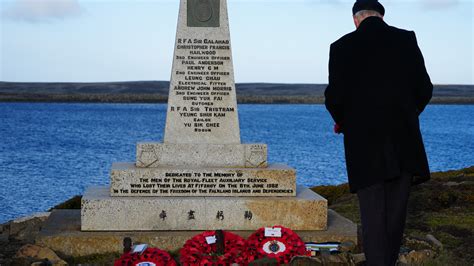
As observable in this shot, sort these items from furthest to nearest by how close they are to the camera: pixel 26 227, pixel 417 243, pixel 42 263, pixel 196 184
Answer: pixel 26 227 < pixel 196 184 < pixel 417 243 < pixel 42 263

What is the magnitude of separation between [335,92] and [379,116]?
38cm

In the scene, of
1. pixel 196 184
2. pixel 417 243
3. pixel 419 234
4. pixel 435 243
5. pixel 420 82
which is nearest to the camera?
pixel 420 82

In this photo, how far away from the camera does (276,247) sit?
7.99m

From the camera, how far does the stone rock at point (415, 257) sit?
8.37m

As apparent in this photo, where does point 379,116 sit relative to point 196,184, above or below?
above

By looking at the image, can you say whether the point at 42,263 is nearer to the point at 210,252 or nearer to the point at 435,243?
the point at 210,252

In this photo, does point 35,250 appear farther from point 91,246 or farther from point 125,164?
point 125,164

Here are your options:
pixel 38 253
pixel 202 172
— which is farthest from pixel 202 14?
pixel 38 253

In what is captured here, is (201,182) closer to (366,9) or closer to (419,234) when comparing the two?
(419,234)

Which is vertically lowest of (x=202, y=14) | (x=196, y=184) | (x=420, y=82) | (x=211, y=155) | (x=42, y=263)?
(x=42, y=263)

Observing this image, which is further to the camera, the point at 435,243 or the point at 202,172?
the point at 202,172

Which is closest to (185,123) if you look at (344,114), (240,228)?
(240,228)

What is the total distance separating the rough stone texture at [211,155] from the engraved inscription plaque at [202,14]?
1.59m

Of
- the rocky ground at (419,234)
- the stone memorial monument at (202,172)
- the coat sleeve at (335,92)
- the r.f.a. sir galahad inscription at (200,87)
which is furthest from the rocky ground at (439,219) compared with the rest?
the coat sleeve at (335,92)
